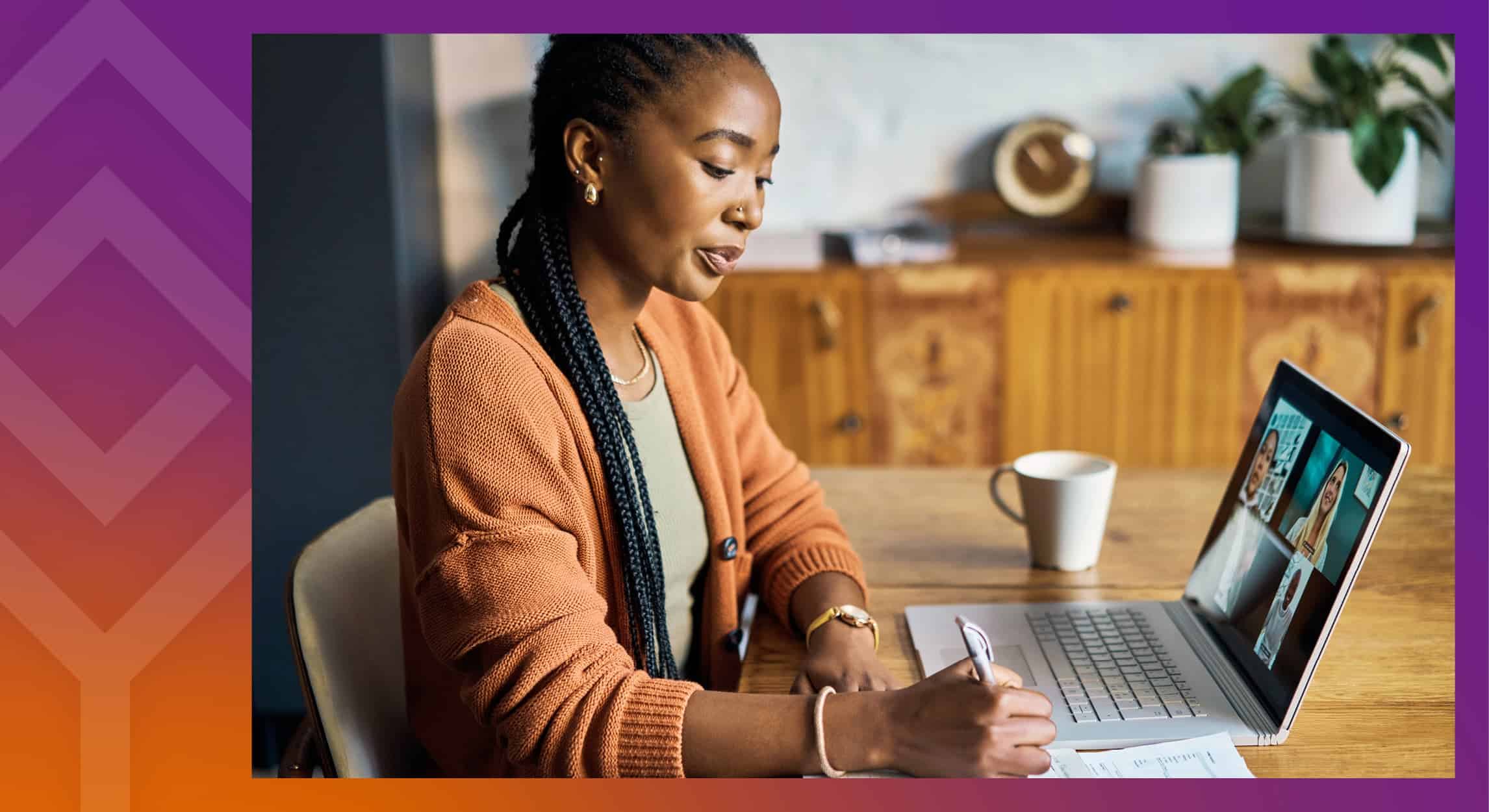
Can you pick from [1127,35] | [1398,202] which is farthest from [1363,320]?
[1127,35]

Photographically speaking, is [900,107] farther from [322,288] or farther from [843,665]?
[843,665]

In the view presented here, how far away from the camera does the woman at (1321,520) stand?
3.07 feet

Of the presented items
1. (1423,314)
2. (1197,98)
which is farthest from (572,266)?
(1197,98)

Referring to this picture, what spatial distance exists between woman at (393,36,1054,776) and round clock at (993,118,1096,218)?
1.78 meters

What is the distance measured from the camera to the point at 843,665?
1062 mm

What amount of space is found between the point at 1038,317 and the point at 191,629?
1955 millimetres

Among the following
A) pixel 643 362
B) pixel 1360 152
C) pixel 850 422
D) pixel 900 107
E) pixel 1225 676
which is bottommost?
pixel 850 422

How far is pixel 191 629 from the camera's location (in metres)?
0.93

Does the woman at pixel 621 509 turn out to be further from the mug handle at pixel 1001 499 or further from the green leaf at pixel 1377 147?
the green leaf at pixel 1377 147

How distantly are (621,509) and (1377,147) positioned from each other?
2013mm

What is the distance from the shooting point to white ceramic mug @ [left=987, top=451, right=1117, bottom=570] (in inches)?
49.0

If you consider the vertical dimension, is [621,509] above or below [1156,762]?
above
